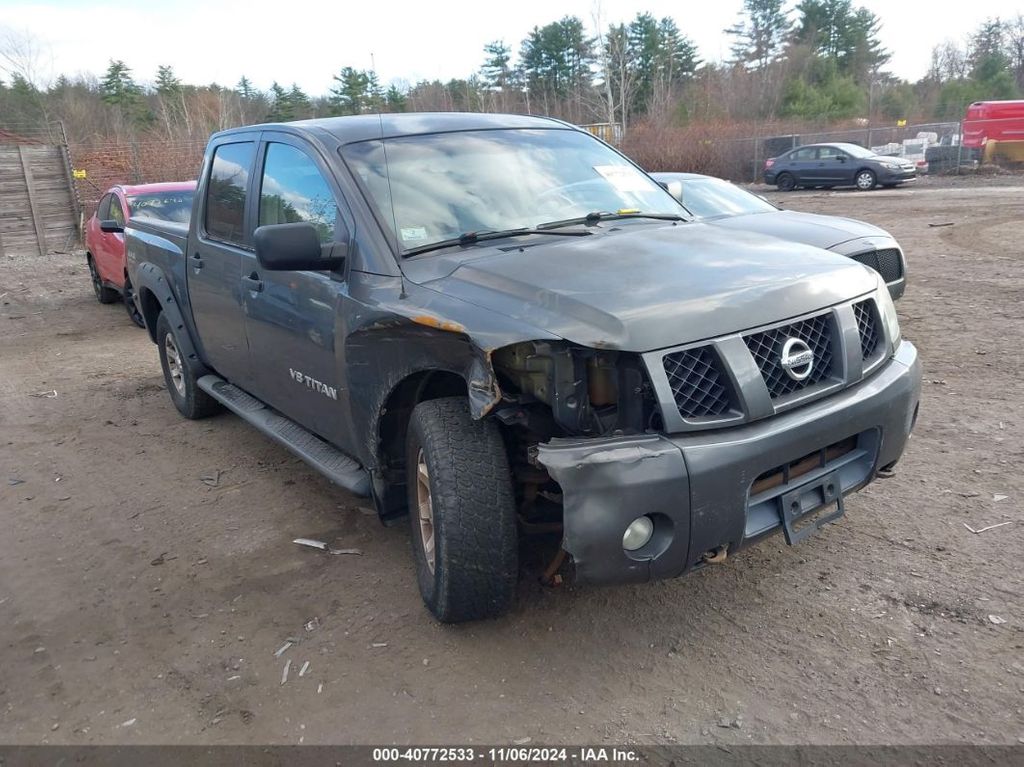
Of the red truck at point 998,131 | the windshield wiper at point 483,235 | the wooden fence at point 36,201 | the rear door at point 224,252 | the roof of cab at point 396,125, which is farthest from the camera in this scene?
the red truck at point 998,131

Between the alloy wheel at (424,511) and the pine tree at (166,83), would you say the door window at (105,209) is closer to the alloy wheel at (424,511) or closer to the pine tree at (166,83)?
the alloy wheel at (424,511)

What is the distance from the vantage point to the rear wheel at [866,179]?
85.3 feet

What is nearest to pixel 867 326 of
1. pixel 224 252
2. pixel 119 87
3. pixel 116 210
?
pixel 224 252

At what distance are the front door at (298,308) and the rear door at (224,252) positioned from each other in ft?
0.47

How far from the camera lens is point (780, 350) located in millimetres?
2900

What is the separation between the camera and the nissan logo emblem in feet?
9.46

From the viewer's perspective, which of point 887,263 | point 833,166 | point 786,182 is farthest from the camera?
point 786,182

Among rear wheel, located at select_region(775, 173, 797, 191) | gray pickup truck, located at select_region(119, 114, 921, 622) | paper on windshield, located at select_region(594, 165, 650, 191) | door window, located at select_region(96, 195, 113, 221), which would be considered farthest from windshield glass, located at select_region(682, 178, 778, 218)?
rear wheel, located at select_region(775, 173, 797, 191)

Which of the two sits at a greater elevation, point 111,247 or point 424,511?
point 111,247

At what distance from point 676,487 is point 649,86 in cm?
6207

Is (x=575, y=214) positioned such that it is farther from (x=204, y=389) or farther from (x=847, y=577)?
(x=204, y=389)

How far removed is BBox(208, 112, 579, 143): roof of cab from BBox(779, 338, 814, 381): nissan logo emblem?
81.5 inches

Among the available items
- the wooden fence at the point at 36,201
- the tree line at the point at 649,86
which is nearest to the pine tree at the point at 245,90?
the tree line at the point at 649,86

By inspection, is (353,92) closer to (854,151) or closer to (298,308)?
(854,151)
